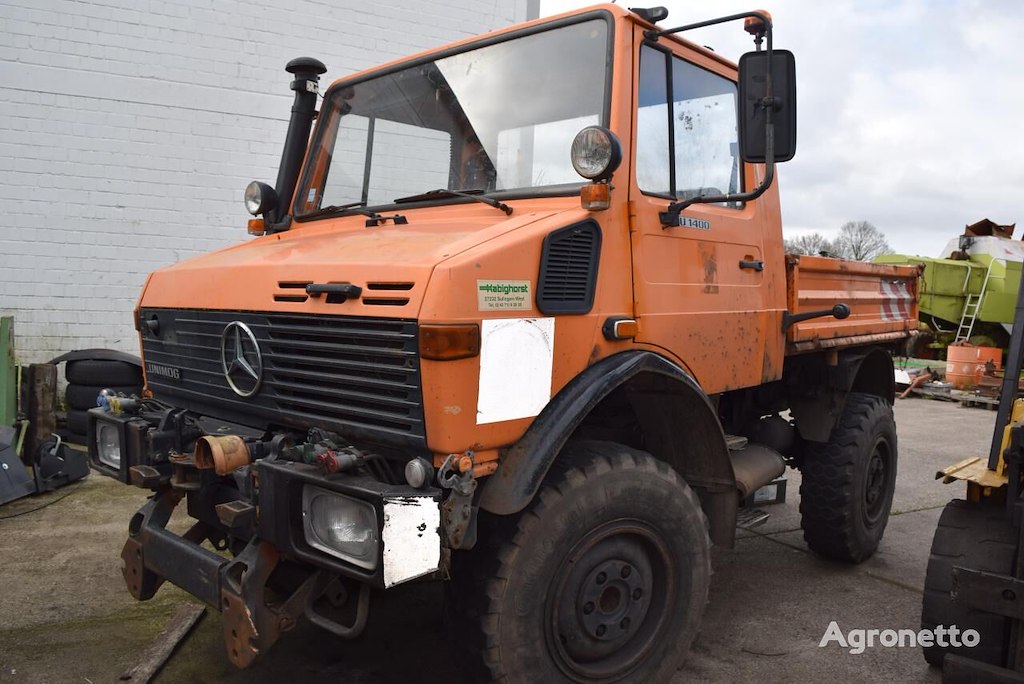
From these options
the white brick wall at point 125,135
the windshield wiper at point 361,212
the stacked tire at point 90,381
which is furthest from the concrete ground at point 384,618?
the white brick wall at point 125,135

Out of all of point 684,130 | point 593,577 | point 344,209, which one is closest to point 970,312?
point 684,130

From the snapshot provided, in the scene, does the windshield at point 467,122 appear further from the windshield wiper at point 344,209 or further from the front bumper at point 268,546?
the front bumper at point 268,546

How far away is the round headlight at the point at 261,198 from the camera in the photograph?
391 cm

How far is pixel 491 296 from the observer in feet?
8.02

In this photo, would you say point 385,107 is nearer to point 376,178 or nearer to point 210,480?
point 376,178

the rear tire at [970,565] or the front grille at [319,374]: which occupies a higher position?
the front grille at [319,374]

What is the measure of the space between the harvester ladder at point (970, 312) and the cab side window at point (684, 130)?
13945 millimetres

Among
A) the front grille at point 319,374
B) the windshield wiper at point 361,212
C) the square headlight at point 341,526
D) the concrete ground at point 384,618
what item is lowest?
the concrete ground at point 384,618

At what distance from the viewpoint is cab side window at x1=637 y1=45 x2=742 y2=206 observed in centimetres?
314

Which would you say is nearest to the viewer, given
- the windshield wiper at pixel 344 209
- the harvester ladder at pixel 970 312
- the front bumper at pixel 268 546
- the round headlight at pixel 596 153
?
the front bumper at pixel 268 546

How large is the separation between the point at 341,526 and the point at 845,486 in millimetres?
3312

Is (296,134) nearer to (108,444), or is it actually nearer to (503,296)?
(108,444)

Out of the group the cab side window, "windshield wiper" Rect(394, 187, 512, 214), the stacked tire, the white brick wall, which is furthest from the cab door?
the white brick wall

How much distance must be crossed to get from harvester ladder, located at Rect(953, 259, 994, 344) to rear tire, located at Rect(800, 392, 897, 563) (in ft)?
40.4
